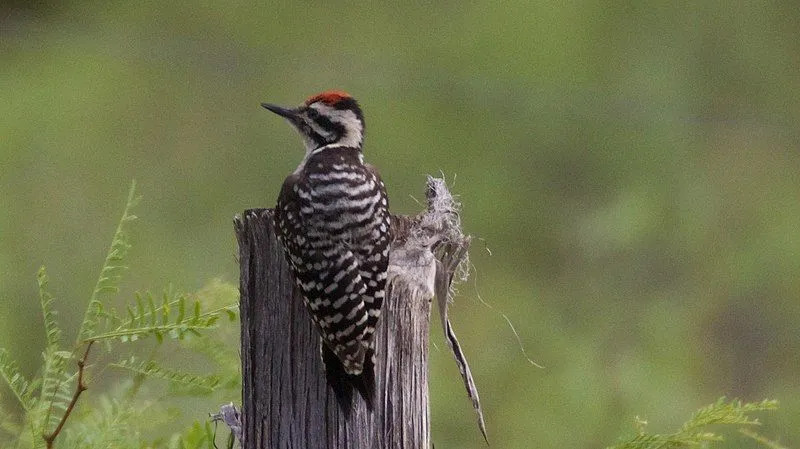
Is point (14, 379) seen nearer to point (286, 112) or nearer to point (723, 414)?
point (723, 414)

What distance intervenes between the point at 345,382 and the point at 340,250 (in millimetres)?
438

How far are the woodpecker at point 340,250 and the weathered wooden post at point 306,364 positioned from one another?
1.0 inches

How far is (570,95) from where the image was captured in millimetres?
7898

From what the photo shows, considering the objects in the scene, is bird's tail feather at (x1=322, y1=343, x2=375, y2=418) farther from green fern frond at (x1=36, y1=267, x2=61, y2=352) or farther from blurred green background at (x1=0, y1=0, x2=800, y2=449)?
blurred green background at (x1=0, y1=0, x2=800, y2=449)

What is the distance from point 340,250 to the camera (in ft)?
6.70

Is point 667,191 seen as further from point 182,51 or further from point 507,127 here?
point 182,51

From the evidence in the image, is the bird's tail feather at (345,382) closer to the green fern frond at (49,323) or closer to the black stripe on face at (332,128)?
the green fern frond at (49,323)

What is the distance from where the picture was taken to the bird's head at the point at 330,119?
261 cm

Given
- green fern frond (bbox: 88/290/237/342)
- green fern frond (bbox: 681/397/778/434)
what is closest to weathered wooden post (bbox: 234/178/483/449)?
green fern frond (bbox: 88/290/237/342)

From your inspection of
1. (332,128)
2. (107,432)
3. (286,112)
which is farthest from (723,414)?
(286,112)

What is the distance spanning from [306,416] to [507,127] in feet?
21.8

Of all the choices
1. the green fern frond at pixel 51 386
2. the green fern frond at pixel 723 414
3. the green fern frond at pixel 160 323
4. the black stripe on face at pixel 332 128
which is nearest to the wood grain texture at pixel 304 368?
the green fern frond at pixel 160 323

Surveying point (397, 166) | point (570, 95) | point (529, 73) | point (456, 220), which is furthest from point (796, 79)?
point (456, 220)

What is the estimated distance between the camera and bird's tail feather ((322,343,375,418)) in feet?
5.40
